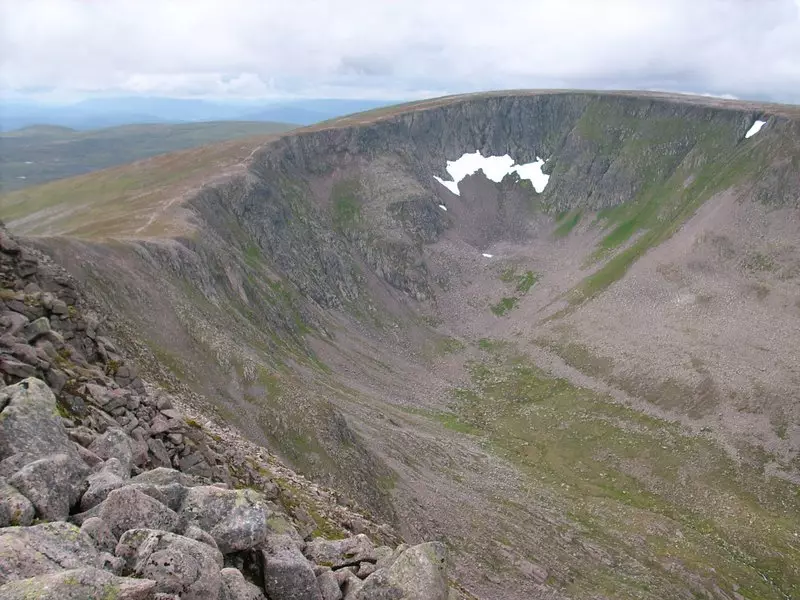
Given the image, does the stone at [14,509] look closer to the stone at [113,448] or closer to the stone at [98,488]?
the stone at [98,488]

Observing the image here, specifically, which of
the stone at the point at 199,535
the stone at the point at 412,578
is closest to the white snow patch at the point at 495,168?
the stone at the point at 412,578

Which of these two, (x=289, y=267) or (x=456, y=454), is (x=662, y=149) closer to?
(x=289, y=267)

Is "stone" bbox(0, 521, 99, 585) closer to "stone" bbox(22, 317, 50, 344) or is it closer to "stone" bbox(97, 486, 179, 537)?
"stone" bbox(97, 486, 179, 537)

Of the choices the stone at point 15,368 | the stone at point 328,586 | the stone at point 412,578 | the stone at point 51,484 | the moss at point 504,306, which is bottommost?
the moss at point 504,306

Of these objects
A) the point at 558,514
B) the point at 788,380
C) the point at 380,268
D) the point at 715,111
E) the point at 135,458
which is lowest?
the point at 558,514

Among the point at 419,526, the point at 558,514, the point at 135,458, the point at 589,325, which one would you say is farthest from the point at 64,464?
the point at 589,325

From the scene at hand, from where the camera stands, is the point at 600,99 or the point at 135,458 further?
the point at 600,99
